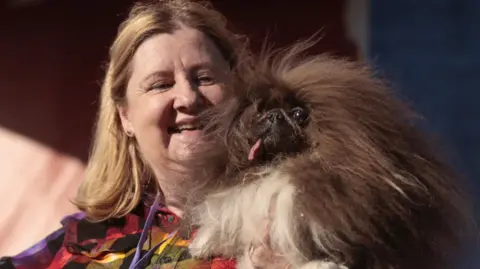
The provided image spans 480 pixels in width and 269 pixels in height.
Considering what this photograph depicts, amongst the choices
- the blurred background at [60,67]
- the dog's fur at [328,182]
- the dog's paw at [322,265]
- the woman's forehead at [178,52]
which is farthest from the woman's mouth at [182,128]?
the blurred background at [60,67]

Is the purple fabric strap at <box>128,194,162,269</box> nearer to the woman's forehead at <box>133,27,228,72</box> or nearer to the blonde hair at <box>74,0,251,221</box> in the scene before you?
the blonde hair at <box>74,0,251,221</box>

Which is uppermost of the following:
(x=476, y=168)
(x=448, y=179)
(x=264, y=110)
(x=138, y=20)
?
(x=138, y=20)

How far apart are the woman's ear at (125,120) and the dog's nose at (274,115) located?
2.03 ft

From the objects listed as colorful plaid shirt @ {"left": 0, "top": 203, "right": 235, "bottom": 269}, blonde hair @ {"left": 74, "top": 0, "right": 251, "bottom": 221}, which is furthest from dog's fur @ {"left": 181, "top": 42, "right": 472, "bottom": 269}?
blonde hair @ {"left": 74, "top": 0, "right": 251, "bottom": 221}

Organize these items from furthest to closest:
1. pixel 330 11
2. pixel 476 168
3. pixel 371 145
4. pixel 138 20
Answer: pixel 330 11, pixel 476 168, pixel 138 20, pixel 371 145

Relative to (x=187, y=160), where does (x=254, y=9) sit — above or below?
above

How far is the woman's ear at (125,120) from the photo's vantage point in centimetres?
183

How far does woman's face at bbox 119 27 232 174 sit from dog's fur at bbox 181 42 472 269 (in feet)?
0.90

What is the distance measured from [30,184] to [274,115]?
54.7 inches

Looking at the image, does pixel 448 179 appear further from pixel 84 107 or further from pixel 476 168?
pixel 84 107

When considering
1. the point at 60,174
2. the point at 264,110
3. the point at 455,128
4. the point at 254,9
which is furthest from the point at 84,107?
the point at 264,110

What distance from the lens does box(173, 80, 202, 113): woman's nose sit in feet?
5.31

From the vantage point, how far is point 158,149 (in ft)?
5.57

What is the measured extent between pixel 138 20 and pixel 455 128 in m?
0.88
